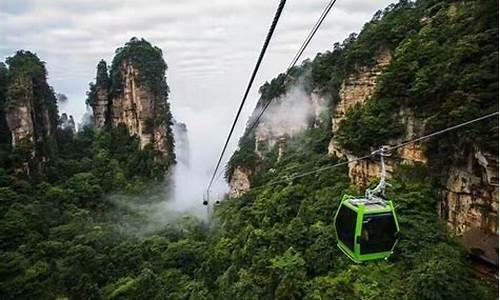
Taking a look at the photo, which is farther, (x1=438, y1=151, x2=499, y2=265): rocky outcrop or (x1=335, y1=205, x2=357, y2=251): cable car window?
(x1=438, y1=151, x2=499, y2=265): rocky outcrop

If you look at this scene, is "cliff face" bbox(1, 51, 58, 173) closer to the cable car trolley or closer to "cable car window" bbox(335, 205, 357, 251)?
"cable car window" bbox(335, 205, 357, 251)

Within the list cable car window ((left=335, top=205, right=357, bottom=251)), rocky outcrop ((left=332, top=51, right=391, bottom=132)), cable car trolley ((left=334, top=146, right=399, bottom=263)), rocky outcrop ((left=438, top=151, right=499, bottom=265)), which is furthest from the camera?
rocky outcrop ((left=332, top=51, right=391, bottom=132))

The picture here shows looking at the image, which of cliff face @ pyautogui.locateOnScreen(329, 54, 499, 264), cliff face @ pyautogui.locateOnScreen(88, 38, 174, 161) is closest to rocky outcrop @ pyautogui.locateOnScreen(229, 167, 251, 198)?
cliff face @ pyautogui.locateOnScreen(88, 38, 174, 161)

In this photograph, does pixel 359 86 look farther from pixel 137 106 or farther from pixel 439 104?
pixel 137 106

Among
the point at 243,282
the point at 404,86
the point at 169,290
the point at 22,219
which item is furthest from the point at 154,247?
the point at 404,86

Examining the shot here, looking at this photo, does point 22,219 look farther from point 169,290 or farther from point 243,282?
point 243,282

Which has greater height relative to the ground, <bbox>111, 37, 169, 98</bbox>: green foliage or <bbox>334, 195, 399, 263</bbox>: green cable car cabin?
<bbox>111, 37, 169, 98</bbox>: green foliage

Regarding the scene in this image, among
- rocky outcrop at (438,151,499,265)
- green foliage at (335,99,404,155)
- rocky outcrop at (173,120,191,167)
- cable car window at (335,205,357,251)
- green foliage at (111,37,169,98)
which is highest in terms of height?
green foliage at (111,37,169,98)
